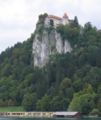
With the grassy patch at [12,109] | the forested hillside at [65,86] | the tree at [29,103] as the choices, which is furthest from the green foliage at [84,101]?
the grassy patch at [12,109]

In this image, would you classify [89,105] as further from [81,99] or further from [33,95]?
[33,95]

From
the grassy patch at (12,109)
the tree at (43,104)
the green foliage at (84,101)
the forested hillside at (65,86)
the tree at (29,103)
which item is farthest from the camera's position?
the grassy patch at (12,109)

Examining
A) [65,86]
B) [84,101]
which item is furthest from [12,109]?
[84,101]

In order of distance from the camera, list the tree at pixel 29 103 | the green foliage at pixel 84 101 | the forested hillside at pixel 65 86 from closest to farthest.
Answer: the green foliage at pixel 84 101 < the forested hillside at pixel 65 86 < the tree at pixel 29 103

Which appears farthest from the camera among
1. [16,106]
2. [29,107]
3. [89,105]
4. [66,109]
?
[16,106]

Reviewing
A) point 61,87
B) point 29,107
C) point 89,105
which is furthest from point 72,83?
point 89,105

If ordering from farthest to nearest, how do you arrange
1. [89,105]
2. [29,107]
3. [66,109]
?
[29,107], [66,109], [89,105]

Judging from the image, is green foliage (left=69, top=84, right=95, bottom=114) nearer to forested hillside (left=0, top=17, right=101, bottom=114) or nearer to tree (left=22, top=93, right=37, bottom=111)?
forested hillside (left=0, top=17, right=101, bottom=114)

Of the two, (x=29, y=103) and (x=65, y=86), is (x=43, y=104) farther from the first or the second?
(x=65, y=86)

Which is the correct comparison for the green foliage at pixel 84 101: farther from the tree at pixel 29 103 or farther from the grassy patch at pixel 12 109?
the grassy patch at pixel 12 109

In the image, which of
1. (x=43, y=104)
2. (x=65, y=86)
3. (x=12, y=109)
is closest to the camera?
(x=43, y=104)

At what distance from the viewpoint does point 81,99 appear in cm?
15112

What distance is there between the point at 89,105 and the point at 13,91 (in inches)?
2091

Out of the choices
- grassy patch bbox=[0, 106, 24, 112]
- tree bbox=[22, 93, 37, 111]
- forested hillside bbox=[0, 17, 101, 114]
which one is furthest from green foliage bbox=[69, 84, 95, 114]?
grassy patch bbox=[0, 106, 24, 112]
